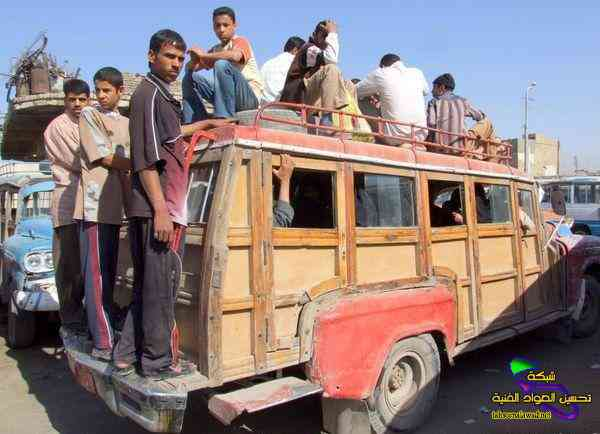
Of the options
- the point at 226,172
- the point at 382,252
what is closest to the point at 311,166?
the point at 226,172

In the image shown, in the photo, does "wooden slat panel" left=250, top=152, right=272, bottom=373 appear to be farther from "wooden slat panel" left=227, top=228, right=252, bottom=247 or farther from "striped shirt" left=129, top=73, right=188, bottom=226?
"striped shirt" left=129, top=73, right=188, bottom=226

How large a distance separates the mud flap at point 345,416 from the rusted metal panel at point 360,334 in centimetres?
11

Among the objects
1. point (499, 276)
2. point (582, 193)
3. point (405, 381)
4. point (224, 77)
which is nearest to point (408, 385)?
point (405, 381)

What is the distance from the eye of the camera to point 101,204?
3.56m

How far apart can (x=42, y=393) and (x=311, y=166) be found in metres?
3.62

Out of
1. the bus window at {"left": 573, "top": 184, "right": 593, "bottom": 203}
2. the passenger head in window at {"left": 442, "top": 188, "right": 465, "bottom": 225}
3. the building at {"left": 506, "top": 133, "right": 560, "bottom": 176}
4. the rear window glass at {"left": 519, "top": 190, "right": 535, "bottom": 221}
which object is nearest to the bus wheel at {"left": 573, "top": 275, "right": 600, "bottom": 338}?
the rear window glass at {"left": 519, "top": 190, "right": 535, "bottom": 221}

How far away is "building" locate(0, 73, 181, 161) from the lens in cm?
1116

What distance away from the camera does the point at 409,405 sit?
4.05 m

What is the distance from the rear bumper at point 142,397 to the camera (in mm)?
2791

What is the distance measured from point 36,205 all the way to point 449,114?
226 inches

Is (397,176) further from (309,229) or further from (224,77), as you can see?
(224,77)

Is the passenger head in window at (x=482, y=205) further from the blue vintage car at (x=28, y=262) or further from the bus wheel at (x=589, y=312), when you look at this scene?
the blue vintage car at (x=28, y=262)

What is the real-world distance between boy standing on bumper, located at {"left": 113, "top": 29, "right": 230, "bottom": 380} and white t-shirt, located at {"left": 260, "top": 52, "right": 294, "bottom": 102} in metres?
2.56

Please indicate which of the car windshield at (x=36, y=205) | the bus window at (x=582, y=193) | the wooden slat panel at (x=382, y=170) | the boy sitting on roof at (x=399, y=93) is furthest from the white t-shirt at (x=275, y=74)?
the bus window at (x=582, y=193)
